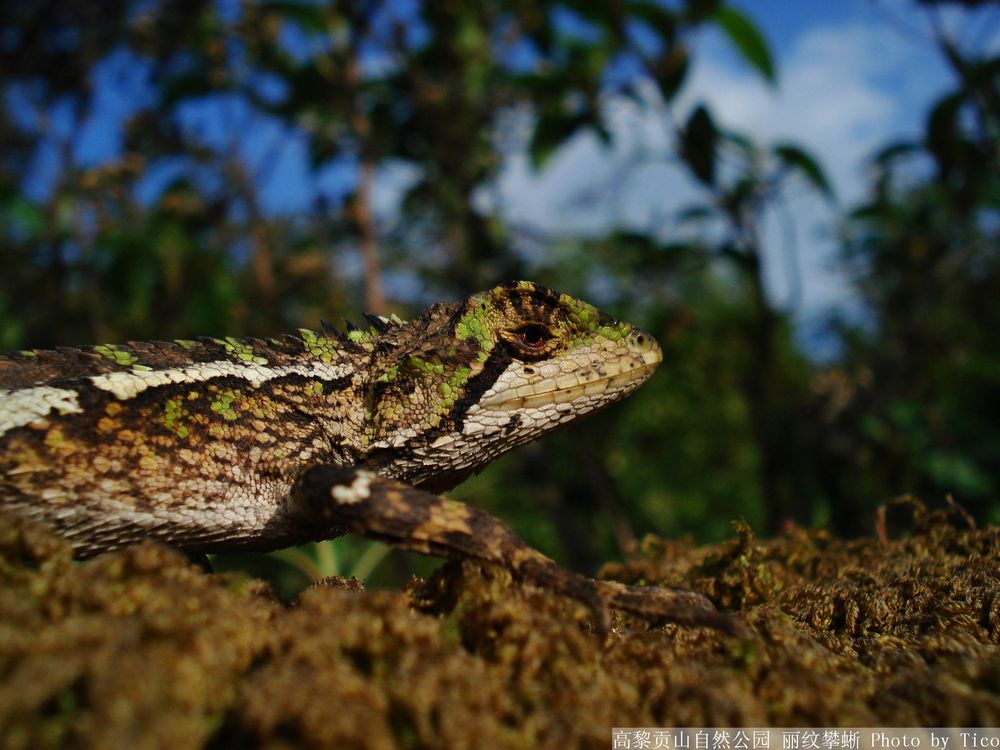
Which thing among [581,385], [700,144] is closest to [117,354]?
[581,385]

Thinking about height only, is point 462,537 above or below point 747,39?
below

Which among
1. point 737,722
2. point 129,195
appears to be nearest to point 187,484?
point 737,722

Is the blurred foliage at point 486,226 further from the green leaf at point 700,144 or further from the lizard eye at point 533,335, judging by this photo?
the lizard eye at point 533,335

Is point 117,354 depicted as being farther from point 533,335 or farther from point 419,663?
point 419,663

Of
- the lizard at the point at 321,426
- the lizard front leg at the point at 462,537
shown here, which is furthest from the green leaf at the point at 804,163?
the lizard front leg at the point at 462,537

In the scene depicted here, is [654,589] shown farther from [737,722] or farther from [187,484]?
[187,484]

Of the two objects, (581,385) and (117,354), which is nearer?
(117,354)

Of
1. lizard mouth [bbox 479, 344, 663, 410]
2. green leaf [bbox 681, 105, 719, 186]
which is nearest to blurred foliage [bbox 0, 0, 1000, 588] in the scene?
green leaf [bbox 681, 105, 719, 186]
